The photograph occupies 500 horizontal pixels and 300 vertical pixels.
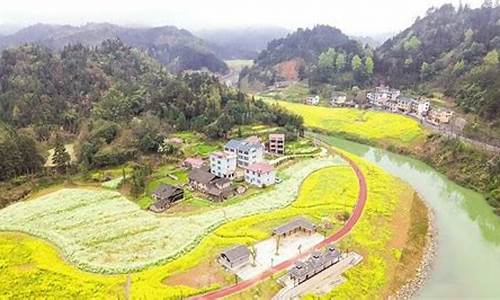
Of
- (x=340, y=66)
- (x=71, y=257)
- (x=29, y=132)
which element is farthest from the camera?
(x=340, y=66)

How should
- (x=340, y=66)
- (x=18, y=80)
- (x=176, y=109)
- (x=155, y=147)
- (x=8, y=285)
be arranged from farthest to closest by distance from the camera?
(x=340, y=66) < (x=18, y=80) < (x=176, y=109) < (x=155, y=147) < (x=8, y=285)

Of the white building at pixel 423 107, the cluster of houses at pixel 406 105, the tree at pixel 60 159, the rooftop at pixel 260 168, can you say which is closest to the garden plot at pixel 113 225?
the rooftop at pixel 260 168

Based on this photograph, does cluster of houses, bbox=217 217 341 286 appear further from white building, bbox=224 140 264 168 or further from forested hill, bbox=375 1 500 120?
forested hill, bbox=375 1 500 120

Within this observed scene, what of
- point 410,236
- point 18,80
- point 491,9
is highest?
point 491,9

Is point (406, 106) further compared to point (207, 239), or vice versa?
point (406, 106)

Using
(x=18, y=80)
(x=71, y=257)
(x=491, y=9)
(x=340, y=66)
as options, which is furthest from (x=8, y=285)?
(x=491, y=9)

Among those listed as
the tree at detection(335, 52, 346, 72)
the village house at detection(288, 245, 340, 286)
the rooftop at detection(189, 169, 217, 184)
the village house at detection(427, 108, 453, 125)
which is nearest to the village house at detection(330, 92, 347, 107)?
the tree at detection(335, 52, 346, 72)

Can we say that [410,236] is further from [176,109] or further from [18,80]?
[18,80]
